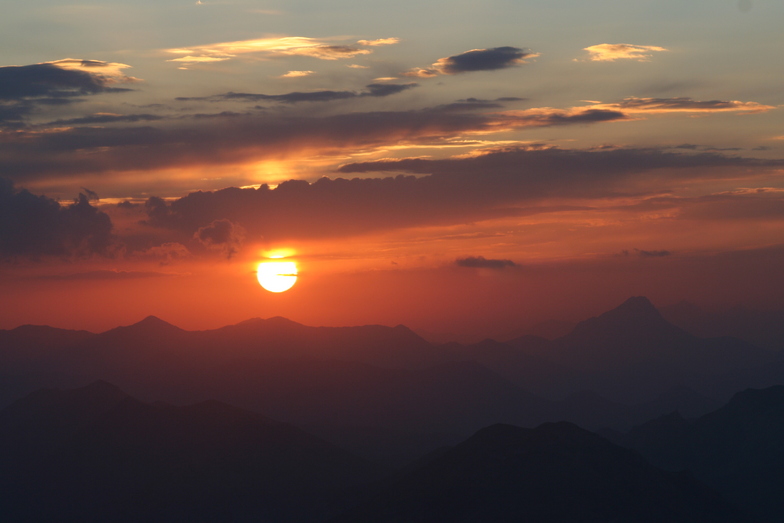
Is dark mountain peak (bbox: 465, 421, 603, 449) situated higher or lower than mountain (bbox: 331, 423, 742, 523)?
higher

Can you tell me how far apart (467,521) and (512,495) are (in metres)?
11.5

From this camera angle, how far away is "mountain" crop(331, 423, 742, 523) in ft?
475

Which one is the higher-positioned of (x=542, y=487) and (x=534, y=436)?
(x=534, y=436)

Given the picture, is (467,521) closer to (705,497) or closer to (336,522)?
(336,522)

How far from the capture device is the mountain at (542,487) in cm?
14488

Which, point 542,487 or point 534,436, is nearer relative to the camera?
point 542,487

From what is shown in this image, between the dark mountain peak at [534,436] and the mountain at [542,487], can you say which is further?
the dark mountain peak at [534,436]

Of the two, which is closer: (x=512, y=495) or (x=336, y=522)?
(x=512, y=495)

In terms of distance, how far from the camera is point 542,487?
491ft

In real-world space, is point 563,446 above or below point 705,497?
above

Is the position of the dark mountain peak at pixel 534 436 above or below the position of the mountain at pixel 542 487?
above

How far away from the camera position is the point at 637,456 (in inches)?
6654

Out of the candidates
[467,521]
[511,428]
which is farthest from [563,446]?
[467,521]

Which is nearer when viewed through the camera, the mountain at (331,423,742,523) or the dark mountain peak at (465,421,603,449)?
the mountain at (331,423,742,523)
